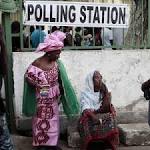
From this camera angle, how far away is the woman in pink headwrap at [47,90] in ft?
21.3

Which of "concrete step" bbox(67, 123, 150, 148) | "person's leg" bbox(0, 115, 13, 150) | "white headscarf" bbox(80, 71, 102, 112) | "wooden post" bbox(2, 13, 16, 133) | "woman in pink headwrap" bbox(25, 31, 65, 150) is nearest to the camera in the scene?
"person's leg" bbox(0, 115, 13, 150)

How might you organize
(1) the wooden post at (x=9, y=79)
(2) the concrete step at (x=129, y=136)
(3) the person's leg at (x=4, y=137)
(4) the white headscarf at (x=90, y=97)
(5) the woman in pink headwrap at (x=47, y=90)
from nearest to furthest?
(3) the person's leg at (x=4, y=137), (5) the woman in pink headwrap at (x=47, y=90), (4) the white headscarf at (x=90, y=97), (2) the concrete step at (x=129, y=136), (1) the wooden post at (x=9, y=79)

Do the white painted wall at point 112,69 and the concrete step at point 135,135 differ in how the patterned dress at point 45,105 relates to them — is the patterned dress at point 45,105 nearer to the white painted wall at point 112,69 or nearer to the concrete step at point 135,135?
the white painted wall at point 112,69

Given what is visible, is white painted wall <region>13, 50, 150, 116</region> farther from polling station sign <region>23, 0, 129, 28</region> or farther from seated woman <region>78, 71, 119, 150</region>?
seated woman <region>78, 71, 119, 150</region>

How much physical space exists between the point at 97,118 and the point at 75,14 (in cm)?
155

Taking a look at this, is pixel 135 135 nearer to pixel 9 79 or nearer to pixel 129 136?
pixel 129 136

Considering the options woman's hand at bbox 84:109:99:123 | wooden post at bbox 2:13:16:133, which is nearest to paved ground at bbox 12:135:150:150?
wooden post at bbox 2:13:16:133

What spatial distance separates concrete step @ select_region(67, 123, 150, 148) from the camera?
694 cm

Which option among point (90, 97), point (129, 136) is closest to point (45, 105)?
point (90, 97)

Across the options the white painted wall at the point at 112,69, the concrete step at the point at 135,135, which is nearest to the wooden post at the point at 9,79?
the white painted wall at the point at 112,69

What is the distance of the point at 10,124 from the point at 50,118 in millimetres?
895

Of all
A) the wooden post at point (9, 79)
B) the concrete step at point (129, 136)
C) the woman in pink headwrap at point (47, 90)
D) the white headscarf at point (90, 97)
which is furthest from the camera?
the wooden post at point (9, 79)

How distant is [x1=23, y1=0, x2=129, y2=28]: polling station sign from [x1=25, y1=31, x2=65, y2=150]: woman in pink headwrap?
0.60 m

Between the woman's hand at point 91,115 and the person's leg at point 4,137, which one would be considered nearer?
the person's leg at point 4,137
